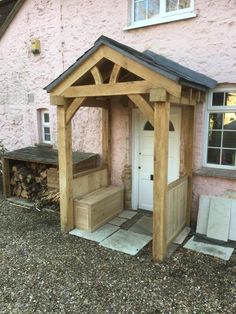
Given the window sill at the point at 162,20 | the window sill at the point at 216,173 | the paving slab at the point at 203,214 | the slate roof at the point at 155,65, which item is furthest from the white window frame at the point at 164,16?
the paving slab at the point at 203,214

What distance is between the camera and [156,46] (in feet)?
19.2

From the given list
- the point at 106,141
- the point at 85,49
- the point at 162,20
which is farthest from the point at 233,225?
the point at 85,49

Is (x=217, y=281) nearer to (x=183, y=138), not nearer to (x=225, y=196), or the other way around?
(x=225, y=196)

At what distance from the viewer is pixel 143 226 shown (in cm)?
576

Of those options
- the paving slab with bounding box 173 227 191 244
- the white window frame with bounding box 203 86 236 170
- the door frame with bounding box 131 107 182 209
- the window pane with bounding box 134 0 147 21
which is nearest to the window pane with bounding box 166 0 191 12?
the window pane with bounding box 134 0 147 21

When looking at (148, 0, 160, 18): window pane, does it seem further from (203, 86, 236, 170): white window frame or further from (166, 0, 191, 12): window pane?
(203, 86, 236, 170): white window frame

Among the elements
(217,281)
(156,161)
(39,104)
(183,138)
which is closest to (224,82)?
(183,138)

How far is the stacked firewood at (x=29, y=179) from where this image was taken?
23.7 feet

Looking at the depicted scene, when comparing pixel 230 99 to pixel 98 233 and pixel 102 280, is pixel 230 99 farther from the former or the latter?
pixel 102 280

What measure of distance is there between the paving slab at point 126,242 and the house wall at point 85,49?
1.47 m

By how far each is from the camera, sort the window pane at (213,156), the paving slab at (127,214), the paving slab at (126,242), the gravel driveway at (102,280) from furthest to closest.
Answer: the paving slab at (127,214)
the window pane at (213,156)
the paving slab at (126,242)
the gravel driveway at (102,280)

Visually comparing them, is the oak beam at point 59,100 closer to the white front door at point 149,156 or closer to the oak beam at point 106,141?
the oak beam at point 106,141

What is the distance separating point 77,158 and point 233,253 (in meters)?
3.97

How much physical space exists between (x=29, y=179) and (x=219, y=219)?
16.1 ft
